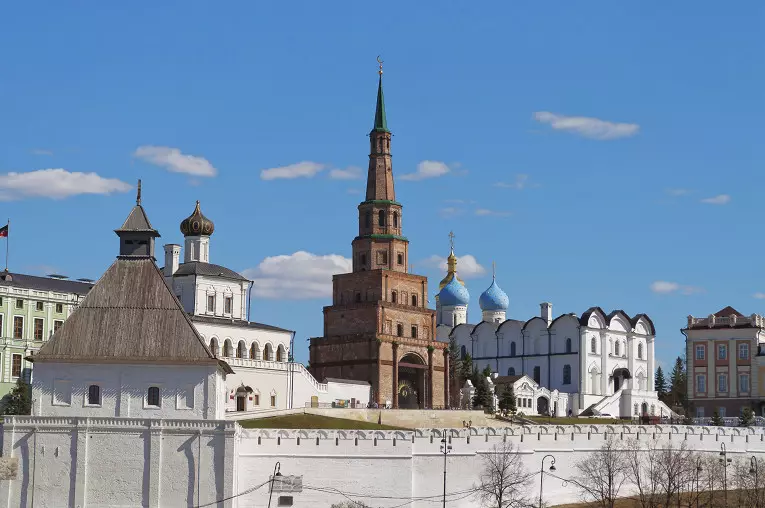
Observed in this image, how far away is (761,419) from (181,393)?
4264 centimetres

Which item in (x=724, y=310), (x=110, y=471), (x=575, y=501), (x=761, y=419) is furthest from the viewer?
(x=724, y=310)

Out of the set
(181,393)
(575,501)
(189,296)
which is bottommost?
(575,501)

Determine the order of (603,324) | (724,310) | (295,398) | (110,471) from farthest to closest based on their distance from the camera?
(603,324), (724,310), (295,398), (110,471)

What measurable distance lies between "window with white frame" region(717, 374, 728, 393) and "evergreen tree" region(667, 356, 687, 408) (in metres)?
13.3

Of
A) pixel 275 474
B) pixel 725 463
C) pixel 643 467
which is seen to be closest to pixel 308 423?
pixel 275 474

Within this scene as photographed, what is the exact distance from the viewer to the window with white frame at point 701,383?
332 ft

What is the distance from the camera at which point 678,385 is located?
127062 mm

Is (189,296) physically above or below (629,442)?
above

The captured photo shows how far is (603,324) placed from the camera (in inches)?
4333

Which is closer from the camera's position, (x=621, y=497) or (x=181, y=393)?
(x=181, y=393)

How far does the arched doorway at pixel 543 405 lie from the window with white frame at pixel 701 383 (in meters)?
10.8

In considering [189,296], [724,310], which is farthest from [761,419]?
[189,296]

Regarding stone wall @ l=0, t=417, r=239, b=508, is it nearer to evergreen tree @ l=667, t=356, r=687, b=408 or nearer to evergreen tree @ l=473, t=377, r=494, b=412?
evergreen tree @ l=473, t=377, r=494, b=412

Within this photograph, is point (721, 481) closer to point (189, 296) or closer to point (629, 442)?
point (629, 442)
